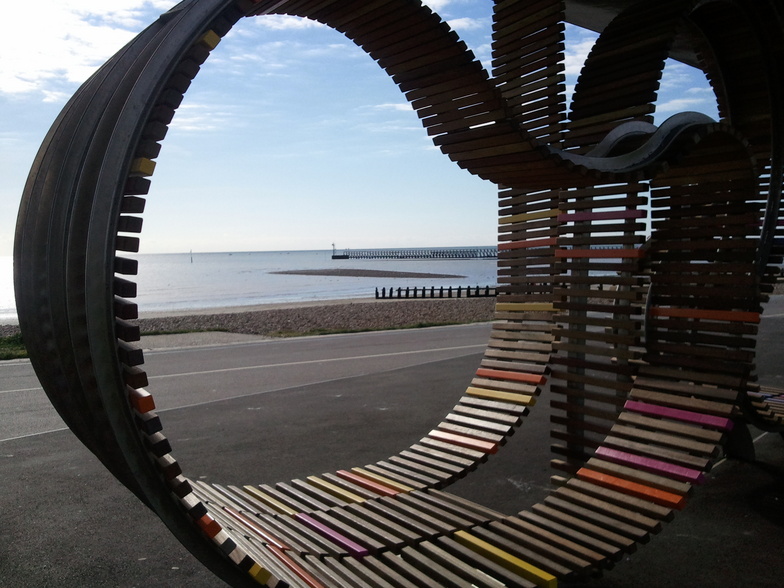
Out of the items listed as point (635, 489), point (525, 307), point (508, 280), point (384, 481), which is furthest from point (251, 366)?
point (635, 489)

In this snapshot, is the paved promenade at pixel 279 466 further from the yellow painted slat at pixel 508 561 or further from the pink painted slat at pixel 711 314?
the pink painted slat at pixel 711 314

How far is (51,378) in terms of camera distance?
9.02ft

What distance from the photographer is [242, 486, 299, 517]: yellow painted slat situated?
459 cm

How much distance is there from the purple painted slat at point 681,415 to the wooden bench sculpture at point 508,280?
0.02m

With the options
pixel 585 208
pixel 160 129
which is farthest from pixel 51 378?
pixel 585 208

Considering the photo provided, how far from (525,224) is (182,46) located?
12.9 ft

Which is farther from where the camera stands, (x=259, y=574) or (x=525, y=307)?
(x=525, y=307)

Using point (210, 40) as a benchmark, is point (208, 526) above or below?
below

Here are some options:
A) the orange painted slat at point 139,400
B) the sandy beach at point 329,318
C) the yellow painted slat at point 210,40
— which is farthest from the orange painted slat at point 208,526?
the sandy beach at point 329,318

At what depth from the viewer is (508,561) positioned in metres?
3.79

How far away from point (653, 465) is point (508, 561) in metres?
1.35

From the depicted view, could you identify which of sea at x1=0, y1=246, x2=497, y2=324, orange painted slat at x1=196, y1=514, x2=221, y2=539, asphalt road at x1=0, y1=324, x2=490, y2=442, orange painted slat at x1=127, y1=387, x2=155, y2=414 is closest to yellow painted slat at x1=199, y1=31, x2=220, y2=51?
orange painted slat at x1=127, y1=387, x2=155, y2=414

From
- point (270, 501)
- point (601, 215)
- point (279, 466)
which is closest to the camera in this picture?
point (270, 501)

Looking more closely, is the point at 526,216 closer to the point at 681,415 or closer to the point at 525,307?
the point at 525,307
